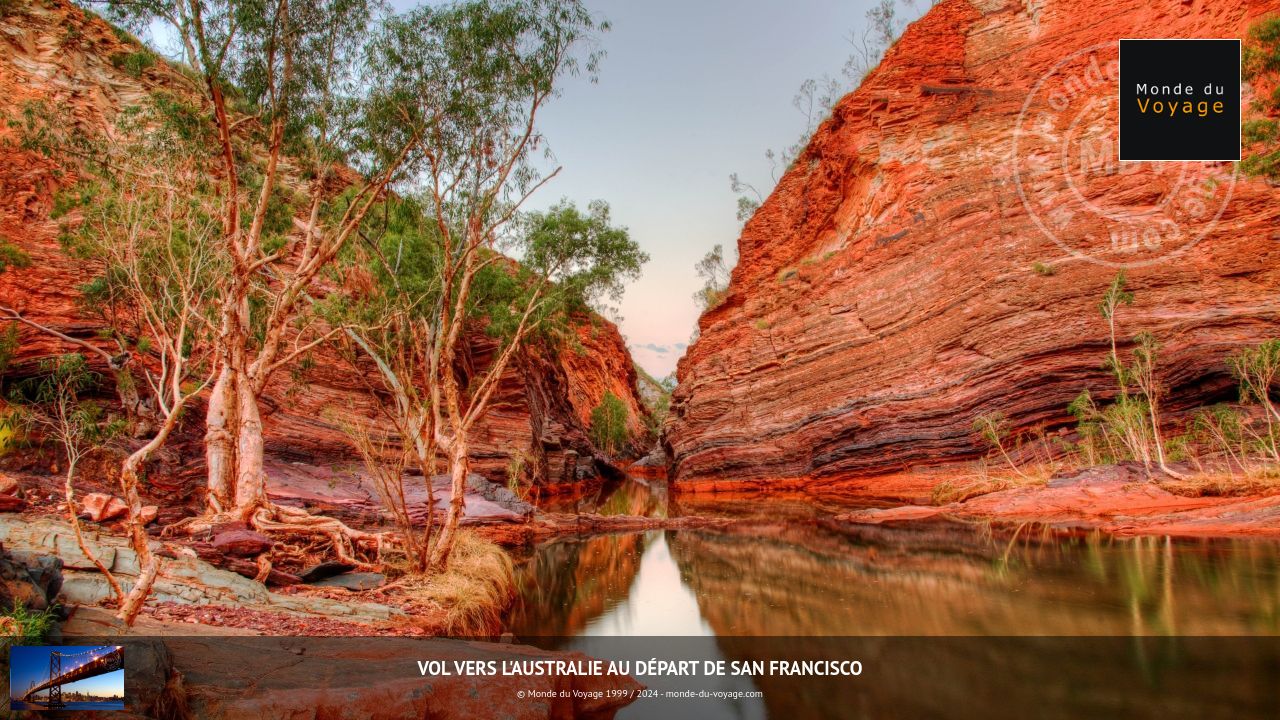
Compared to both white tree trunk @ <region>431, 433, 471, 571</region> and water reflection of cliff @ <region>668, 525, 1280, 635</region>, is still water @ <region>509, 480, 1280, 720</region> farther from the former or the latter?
white tree trunk @ <region>431, 433, 471, 571</region>

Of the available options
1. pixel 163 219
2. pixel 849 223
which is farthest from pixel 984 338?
pixel 163 219

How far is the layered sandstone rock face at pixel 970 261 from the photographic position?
1925 cm

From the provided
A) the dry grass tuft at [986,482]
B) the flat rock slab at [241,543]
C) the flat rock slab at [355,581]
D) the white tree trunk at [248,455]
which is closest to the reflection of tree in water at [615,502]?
the dry grass tuft at [986,482]

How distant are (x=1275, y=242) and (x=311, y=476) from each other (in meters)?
30.1

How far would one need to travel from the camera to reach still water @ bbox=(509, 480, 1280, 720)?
5184 millimetres

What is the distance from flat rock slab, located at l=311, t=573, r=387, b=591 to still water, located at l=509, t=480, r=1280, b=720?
203 cm

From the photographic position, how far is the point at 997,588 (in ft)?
28.1

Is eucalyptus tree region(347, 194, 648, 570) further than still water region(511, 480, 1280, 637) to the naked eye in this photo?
Yes

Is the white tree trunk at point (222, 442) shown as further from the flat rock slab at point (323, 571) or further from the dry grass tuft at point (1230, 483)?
the dry grass tuft at point (1230, 483)

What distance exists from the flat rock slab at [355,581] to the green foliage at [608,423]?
43.4 meters

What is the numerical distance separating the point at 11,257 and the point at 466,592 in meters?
14.9

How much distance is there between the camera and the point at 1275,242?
18203mm

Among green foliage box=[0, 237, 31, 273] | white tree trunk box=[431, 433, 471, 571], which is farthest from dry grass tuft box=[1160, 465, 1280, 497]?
green foliage box=[0, 237, 31, 273]

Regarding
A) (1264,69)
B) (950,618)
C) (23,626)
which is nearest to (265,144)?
(23,626)
